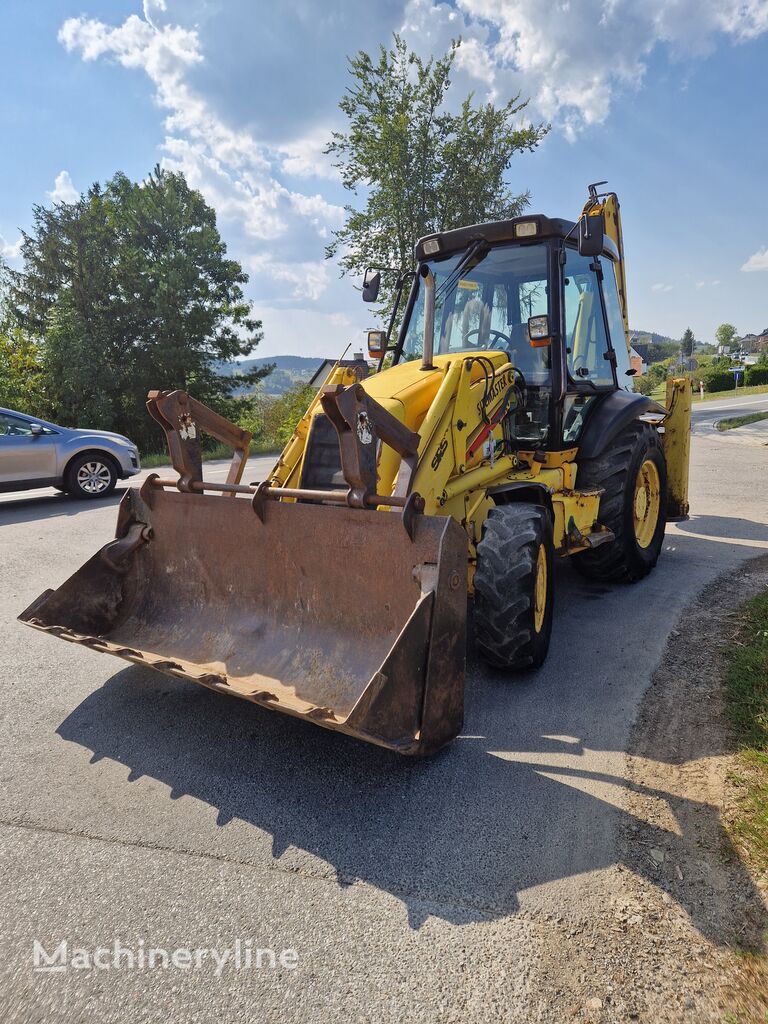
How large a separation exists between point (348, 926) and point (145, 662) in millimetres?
1641

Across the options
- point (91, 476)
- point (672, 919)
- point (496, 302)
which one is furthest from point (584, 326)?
point (91, 476)

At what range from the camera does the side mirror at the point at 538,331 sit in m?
4.82

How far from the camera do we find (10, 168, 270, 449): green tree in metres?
26.6

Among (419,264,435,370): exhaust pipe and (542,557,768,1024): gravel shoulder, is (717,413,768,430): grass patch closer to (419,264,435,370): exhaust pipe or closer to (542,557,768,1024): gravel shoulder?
(419,264,435,370): exhaust pipe

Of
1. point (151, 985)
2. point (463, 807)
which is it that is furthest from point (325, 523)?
point (151, 985)

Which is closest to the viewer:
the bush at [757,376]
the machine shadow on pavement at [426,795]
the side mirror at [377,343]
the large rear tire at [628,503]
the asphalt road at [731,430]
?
the machine shadow on pavement at [426,795]

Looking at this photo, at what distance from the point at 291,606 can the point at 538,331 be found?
2650mm

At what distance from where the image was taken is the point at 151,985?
2057 millimetres

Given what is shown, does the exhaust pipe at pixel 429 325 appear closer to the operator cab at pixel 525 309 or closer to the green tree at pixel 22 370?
the operator cab at pixel 525 309

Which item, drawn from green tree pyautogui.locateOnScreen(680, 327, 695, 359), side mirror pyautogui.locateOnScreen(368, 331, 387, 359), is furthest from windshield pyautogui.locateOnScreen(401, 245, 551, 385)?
green tree pyautogui.locateOnScreen(680, 327, 695, 359)

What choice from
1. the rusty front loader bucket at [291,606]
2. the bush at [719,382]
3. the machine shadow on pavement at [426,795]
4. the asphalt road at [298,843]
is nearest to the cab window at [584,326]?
the asphalt road at [298,843]

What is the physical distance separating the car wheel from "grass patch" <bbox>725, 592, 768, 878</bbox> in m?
9.56

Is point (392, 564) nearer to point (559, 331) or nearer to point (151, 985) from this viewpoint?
point (151, 985)

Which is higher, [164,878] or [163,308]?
[163,308]
